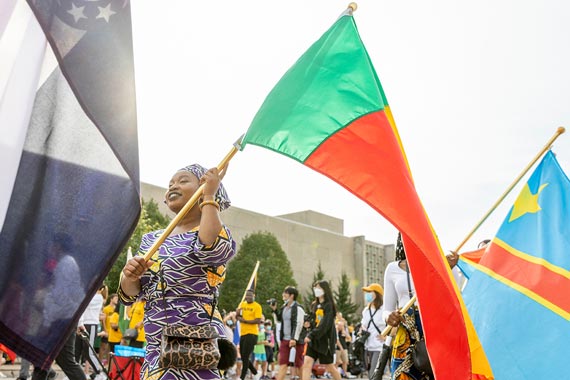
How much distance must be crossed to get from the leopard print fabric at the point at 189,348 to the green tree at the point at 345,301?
49328mm

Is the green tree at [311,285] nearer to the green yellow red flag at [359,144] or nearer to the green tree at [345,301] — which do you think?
the green tree at [345,301]

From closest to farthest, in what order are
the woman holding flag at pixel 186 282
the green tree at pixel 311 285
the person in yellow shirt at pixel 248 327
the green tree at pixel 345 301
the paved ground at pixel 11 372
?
the woman holding flag at pixel 186 282 → the paved ground at pixel 11 372 → the person in yellow shirt at pixel 248 327 → the green tree at pixel 311 285 → the green tree at pixel 345 301

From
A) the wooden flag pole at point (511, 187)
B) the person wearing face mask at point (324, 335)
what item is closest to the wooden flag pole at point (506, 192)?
the wooden flag pole at point (511, 187)

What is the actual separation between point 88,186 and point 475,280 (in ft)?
14.6

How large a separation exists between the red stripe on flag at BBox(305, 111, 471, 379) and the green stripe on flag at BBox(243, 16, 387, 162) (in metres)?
0.09

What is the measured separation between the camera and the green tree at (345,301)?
53.5 m

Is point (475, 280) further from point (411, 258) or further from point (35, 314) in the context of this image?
point (35, 314)

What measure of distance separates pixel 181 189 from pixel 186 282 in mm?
620

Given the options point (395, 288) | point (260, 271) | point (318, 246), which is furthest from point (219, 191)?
point (318, 246)

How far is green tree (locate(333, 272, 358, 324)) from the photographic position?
2105 inches

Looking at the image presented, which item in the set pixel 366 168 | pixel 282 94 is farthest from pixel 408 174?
pixel 282 94

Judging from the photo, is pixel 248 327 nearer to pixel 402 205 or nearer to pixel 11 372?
pixel 11 372

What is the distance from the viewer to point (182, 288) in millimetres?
3809

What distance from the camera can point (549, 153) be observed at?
21.8ft
